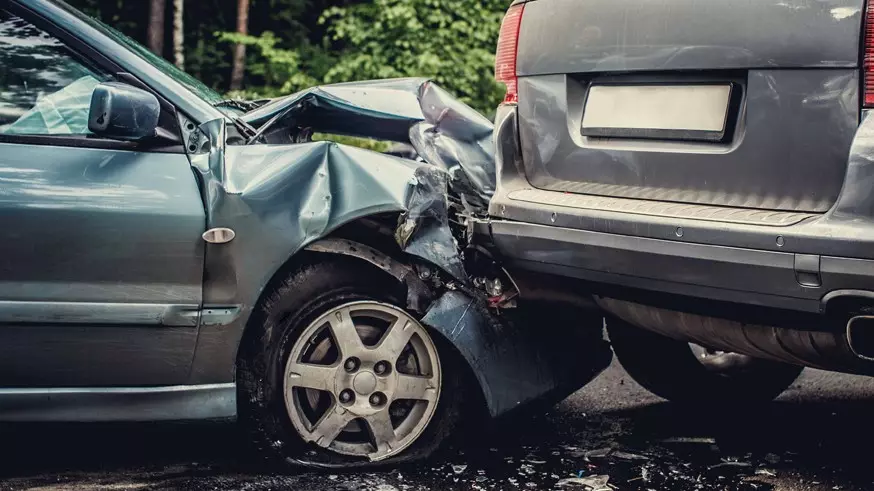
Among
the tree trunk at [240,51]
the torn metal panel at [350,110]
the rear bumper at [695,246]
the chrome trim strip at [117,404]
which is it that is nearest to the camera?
the rear bumper at [695,246]

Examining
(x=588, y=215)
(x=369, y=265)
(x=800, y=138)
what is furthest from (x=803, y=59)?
(x=369, y=265)

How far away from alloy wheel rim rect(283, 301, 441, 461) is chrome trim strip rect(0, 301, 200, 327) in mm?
377

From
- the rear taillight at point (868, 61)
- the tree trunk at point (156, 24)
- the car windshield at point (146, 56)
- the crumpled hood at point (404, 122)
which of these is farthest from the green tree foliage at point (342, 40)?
the rear taillight at point (868, 61)

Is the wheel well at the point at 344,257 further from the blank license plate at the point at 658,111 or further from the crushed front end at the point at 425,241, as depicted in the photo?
the blank license plate at the point at 658,111

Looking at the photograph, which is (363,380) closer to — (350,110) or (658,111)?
(350,110)

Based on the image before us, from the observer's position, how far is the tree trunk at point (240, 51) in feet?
40.4

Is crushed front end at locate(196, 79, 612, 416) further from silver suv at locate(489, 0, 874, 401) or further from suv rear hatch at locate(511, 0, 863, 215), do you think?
suv rear hatch at locate(511, 0, 863, 215)

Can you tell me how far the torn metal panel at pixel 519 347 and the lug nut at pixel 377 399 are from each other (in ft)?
0.97

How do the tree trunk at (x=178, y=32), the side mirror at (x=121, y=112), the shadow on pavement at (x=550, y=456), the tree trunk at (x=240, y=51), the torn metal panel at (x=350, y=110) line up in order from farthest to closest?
the tree trunk at (x=240, y=51), the tree trunk at (x=178, y=32), the torn metal panel at (x=350, y=110), the shadow on pavement at (x=550, y=456), the side mirror at (x=121, y=112)

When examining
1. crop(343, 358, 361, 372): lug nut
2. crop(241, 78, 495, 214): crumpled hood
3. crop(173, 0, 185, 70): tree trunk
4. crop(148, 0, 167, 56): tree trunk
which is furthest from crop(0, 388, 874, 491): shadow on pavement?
crop(173, 0, 185, 70): tree trunk

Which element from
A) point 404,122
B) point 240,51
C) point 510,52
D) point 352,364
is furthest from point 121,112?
point 240,51

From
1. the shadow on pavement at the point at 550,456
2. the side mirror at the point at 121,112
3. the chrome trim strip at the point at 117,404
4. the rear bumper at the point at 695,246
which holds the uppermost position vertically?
the side mirror at the point at 121,112

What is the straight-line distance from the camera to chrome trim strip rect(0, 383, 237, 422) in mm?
3318

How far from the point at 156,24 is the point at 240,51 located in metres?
1.14
